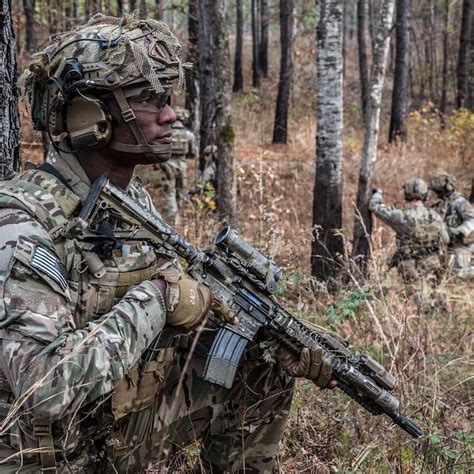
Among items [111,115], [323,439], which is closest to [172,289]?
[111,115]

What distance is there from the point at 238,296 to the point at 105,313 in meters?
0.59

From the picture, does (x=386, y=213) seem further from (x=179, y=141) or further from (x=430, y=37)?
(x=430, y=37)

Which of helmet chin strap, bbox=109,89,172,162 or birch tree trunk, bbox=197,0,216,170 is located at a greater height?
helmet chin strap, bbox=109,89,172,162

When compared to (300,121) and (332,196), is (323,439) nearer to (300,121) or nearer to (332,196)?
(332,196)

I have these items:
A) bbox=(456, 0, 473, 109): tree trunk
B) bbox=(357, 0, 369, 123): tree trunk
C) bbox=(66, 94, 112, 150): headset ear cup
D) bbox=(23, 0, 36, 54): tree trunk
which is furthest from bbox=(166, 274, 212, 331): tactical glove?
bbox=(357, 0, 369, 123): tree trunk

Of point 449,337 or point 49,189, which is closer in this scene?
point 49,189

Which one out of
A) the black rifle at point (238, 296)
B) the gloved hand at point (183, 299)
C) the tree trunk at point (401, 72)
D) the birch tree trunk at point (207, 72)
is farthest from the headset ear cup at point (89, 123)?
the tree trunk at point (401, 72)

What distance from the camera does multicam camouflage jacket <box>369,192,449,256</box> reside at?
721 centimetres

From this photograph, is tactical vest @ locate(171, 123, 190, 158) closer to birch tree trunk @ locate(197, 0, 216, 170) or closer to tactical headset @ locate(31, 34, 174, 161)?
birch tree trunk @ locate(197, 0, 216, 170)

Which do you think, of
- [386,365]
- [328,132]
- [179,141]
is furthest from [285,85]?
Result: [386,365]

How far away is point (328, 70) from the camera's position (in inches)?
258

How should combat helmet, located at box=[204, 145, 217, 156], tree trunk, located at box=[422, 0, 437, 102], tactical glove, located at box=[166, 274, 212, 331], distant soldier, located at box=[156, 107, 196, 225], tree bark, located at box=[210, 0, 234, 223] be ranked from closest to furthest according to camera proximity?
1. tactical glove, located at box=[166, 274, 212, 331]
2. tree bark, located at box=[210, 0, 234, 223]
3. combat helmet, located at box=[204, 145, 217, 156]
4. distant soldier, located at box=[156, 107, 196, 225]
5. tree trunk, located at box=[422, 0, 437, 102]

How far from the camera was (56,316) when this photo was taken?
2.11 m

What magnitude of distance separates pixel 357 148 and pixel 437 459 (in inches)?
519
